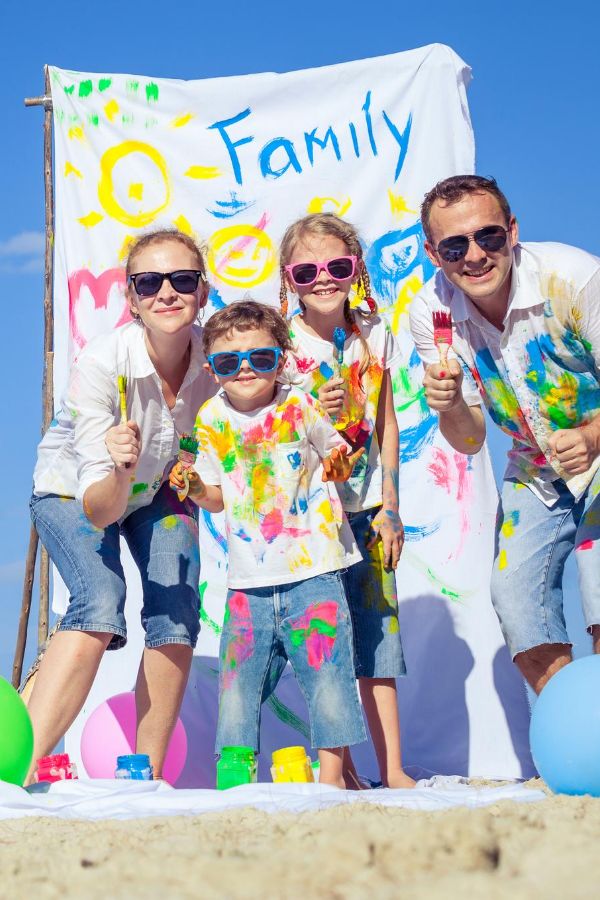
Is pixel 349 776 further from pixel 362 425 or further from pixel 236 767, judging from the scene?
pixel 362 425

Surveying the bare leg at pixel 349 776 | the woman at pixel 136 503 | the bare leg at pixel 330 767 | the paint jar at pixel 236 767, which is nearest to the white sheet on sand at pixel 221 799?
the paint jar at pixel 236 767

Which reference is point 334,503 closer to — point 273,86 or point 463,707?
point 463,707

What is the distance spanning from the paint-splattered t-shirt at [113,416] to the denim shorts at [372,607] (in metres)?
0.63

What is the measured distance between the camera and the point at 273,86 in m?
4.96

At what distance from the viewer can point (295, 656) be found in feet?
10.4

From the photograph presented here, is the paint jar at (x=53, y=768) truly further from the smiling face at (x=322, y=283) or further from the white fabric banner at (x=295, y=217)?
the smiling face at (x=322, y=283)

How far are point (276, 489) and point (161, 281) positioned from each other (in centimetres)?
73

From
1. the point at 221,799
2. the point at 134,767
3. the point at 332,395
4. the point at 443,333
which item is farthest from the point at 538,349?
the point at 134,767

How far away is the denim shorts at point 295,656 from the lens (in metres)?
3.11

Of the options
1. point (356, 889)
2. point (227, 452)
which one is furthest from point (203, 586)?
point (356, 889)

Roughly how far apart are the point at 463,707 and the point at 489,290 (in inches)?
74.6

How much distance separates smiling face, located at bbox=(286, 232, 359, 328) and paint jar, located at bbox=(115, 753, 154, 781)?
145cm

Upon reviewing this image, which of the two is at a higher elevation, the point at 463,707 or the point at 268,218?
the point at 268,218

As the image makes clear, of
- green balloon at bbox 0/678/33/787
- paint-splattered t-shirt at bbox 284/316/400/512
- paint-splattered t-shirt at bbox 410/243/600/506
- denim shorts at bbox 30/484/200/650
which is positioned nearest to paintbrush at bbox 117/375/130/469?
denim shorts at bbox 30/484/200/650
